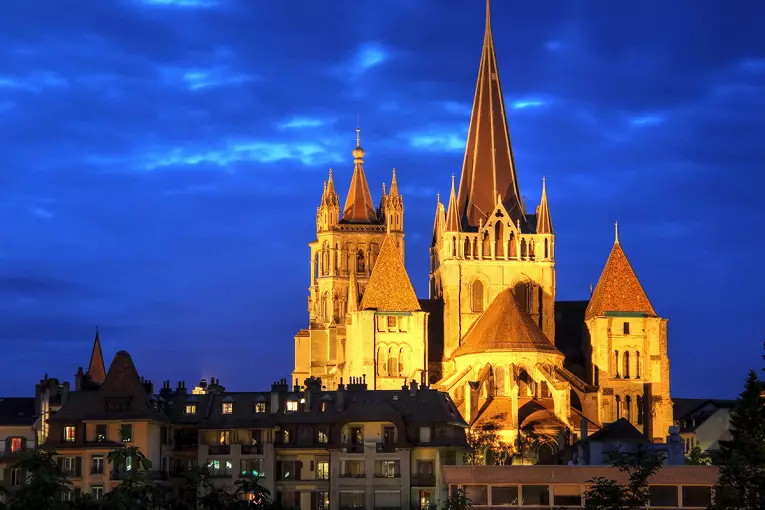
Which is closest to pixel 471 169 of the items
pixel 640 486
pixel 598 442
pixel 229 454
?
pixel 598 442

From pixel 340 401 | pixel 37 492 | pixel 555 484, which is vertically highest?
pixel 340 401

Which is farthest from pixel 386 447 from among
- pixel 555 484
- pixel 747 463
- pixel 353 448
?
pixel 747 463

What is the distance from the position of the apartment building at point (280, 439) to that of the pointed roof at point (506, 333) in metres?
36.7

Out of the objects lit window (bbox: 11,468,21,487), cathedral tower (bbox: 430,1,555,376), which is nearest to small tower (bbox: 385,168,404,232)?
cathedral tower (bbox: 430,1,555,376)

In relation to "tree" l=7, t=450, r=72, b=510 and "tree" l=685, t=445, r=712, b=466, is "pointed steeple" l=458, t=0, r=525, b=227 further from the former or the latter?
"tree" l=7, t=450, r=72, b=510

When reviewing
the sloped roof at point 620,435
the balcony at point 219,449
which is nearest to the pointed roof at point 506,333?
the sloped roof at point 620,435

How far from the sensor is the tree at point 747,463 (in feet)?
263

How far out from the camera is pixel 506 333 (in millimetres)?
150500

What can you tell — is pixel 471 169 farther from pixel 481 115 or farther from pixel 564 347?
pixel 564 347

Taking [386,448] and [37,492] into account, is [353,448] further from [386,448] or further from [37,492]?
[37,492]

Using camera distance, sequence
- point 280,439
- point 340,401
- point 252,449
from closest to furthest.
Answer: point 252,449, point 280,439, point 340,401

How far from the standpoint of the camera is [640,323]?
15425cm

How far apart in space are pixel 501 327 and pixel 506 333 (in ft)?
3.42

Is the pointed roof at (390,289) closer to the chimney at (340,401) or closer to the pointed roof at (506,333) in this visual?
the pointed roof at (506,333)
